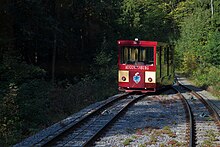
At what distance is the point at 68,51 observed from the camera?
34.6 m

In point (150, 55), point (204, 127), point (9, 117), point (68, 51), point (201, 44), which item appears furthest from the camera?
point (201, 44)

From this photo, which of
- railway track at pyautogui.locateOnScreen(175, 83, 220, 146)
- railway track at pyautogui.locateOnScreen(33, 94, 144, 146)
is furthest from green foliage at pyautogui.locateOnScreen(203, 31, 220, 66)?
railway track at pyautogui.locateOnScreen(33, 94, 144, 146)

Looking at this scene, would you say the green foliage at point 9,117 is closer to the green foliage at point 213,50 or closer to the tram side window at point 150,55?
the tram side window at point 150,55

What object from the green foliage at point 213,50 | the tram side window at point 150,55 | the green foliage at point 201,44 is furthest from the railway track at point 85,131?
the green foliage at point 213,50

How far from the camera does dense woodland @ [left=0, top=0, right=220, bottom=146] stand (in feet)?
44.6

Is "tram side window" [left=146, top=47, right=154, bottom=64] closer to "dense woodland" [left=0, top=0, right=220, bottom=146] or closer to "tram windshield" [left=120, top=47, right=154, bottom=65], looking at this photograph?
"tram windshield" [left=120, top=47, right=154, bottom=65]

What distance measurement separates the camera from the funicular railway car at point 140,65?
2092 cm

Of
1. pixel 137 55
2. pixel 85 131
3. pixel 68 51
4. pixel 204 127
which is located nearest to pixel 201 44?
pixel 68 51

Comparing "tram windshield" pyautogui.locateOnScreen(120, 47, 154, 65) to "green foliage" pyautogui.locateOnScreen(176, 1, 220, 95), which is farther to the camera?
"green foliage" pyautogui.locateOnScreen(176, 1, 220, 95)

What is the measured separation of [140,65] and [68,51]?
47.6ft

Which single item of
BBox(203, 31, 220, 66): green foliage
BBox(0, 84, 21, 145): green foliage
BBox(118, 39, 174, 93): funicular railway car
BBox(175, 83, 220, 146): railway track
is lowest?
BBox(175, 83, 220, 146): railway track

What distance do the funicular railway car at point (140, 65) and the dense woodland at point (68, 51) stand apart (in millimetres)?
1579

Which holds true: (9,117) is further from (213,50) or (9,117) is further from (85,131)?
(213,50)

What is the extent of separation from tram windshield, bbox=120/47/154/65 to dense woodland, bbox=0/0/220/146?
2.27 metres
